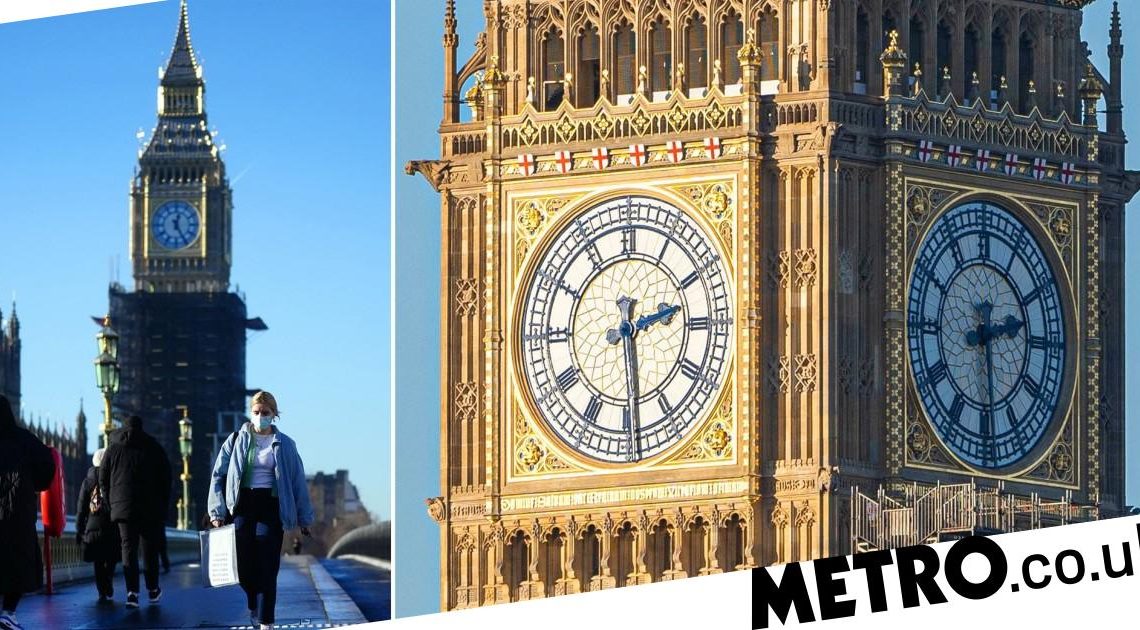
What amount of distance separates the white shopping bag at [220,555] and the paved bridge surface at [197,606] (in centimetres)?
35

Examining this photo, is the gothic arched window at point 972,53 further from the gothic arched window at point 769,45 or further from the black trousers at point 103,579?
the black trousers at point 103,579

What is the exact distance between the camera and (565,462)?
1949 inches

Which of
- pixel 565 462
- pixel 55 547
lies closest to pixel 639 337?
pixel 565 462

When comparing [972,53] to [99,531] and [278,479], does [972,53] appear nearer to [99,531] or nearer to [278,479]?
[278,479]

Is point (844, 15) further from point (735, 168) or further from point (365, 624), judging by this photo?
point (365, 624)

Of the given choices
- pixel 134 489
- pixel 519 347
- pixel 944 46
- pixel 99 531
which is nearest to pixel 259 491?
pixel 134 489

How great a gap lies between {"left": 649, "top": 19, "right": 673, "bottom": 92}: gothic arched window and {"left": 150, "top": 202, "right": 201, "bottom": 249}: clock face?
18.2 feet

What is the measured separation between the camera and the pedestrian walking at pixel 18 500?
4553cm

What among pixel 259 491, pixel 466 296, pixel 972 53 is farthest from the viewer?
pixel 466 296

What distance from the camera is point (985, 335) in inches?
1939

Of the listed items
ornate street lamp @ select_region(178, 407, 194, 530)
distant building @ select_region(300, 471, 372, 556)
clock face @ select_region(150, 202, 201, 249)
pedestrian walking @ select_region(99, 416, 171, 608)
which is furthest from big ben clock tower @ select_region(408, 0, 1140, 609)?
pedestrian walking @ select_region(99, 416, 171, 608)

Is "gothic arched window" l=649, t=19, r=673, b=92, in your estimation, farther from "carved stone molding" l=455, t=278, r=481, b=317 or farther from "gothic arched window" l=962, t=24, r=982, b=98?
"gothic arched window" l=962, t=24, r=982, b=98

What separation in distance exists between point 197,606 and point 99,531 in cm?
85

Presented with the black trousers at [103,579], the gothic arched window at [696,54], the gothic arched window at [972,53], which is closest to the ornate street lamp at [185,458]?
the gothic arched window at [696,54]
